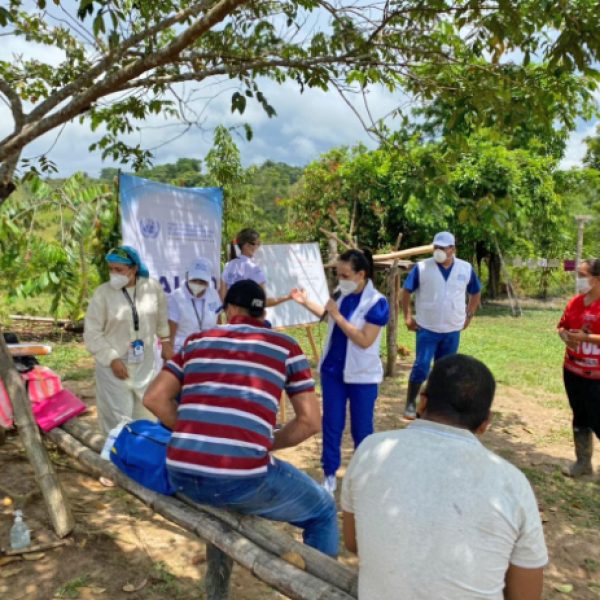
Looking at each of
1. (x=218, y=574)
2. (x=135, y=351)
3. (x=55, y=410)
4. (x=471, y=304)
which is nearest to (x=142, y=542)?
(x=218, y=574)

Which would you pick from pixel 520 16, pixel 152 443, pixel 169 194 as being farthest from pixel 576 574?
pixel 169 194

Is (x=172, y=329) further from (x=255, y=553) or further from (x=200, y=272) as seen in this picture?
(x=255, y=553)

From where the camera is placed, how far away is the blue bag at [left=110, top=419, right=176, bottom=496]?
111 inches

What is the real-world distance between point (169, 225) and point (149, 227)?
0.80 ft

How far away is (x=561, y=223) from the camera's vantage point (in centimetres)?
1756

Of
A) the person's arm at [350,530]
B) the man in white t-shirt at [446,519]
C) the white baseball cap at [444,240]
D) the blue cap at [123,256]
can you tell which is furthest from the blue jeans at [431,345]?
the man in white t-shirt at [446,519]

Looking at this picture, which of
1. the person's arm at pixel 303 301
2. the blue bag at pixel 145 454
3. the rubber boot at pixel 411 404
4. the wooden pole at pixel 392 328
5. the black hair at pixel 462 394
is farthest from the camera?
the wooden pole at pixel 392 328

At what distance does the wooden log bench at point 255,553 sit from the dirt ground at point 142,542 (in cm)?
48

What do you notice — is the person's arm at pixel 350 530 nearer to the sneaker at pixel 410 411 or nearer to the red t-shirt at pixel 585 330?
the red t-shirt at pixel 585 330

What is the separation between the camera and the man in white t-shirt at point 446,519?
4.95 ft

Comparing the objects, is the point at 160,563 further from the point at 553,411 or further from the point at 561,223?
the point at 561,223

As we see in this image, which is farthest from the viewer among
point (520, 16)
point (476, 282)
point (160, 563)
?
point (476, 282)

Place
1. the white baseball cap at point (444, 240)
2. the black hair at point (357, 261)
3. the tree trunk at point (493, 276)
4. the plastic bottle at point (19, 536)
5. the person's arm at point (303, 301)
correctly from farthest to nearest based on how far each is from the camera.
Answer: the tree trunk at point (493, 276) < the white baseball cap at point (444, 240) < the person's arm at point (303, 301) < the black hair at point (357, 261) < the plastic bottle at point (19, 536)

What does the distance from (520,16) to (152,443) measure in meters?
3.36
